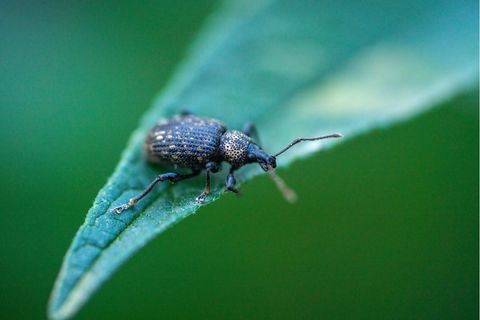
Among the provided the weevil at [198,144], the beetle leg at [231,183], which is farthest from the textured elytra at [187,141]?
the beetle leg at [231,183]

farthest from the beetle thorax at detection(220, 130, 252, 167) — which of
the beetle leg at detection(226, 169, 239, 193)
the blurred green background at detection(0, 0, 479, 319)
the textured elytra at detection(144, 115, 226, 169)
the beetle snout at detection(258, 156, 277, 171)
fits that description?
the blurred green background at detection(0, 0, 479, 319)

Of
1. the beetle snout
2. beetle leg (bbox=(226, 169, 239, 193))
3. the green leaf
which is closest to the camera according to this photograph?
the green leaf

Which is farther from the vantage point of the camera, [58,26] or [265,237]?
[58,26]

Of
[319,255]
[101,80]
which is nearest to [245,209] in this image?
[319,255]

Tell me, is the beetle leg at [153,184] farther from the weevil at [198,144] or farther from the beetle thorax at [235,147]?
the beetle thorax at [235,147]

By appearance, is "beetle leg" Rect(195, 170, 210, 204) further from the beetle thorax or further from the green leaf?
the beetle thorax

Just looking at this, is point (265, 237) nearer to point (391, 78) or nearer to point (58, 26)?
point (391, 78)

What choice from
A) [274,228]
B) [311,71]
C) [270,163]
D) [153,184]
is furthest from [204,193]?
[274,228]
